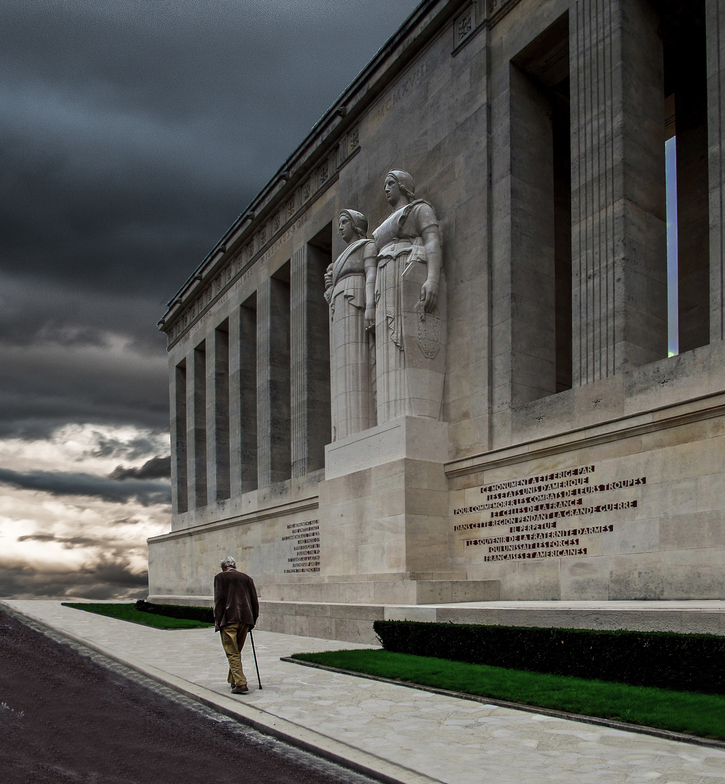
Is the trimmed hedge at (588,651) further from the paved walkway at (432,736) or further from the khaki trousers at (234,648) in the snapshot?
the khaki trousers at (234,648)

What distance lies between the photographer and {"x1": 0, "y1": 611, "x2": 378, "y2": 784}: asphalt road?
21.9ft

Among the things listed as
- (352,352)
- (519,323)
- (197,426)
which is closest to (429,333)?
(519,323)

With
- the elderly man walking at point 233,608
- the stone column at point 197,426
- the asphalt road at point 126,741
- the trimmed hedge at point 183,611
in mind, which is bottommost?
the trimmed hedge at point 183,611

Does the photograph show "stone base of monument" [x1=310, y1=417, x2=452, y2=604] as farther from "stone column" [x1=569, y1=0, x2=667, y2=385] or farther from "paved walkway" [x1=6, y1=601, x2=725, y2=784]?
"paved walkway" [x1=6, y1=601, x2=725, y2=784]

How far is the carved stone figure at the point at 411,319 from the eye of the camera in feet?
63.5

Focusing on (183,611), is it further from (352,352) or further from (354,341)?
(354,341)

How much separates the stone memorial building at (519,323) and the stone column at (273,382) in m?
3.42

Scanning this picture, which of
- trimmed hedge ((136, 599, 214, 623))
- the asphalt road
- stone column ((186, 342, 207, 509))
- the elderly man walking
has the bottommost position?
trimmed hedge ((136, 599, 214, 623))

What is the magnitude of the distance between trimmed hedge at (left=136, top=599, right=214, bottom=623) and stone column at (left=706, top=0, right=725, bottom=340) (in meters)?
15.6

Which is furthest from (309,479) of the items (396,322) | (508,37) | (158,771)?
(158,771)

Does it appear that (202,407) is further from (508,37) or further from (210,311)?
(508,37)

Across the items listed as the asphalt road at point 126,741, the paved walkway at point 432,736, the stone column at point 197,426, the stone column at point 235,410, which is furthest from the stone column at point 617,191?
the stone column at point 197,426

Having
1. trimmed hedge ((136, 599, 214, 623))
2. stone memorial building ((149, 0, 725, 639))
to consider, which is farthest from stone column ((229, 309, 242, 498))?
stone memorial building ((149, 0, 725, 639))

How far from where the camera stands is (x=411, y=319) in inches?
766
